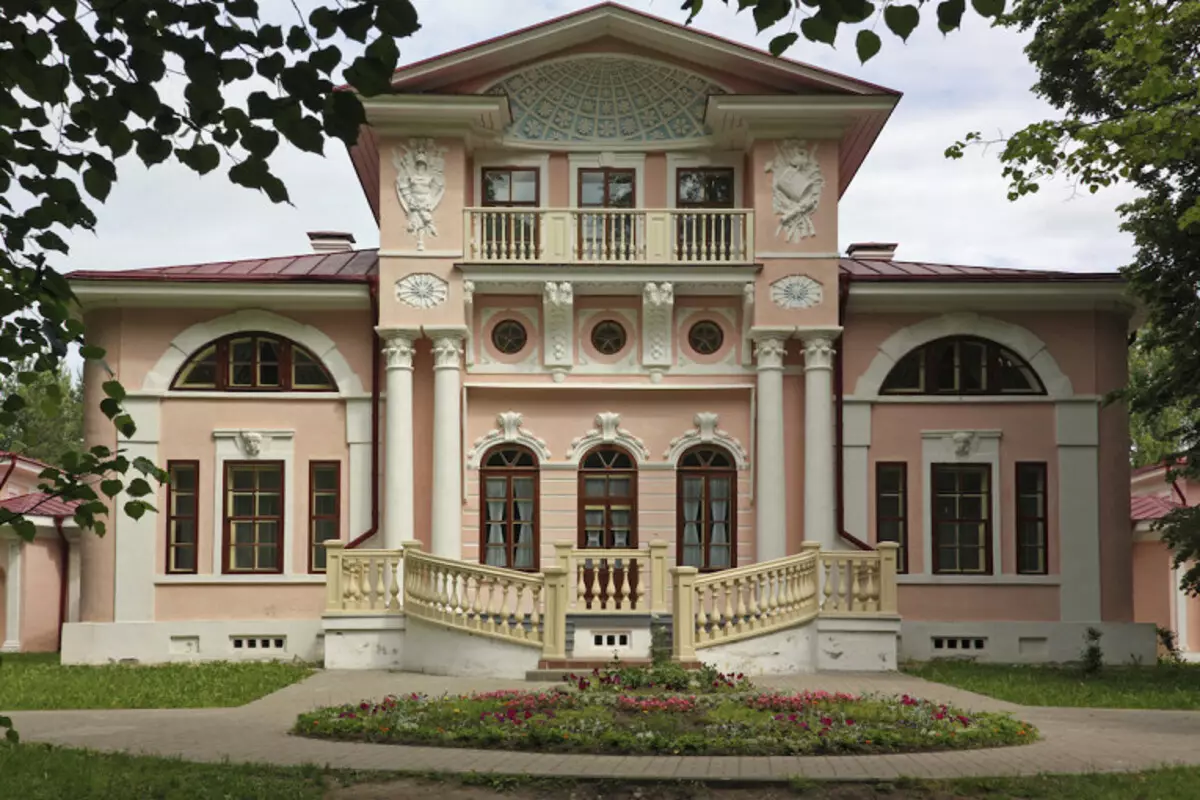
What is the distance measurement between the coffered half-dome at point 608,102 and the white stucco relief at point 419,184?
157 cm

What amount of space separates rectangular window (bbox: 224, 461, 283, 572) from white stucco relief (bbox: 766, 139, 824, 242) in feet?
27.0

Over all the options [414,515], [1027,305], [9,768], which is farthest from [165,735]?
[1027,305]

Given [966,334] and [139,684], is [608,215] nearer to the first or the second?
[966,334]

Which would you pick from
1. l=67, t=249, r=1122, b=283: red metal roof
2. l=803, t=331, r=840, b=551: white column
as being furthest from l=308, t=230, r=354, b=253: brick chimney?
l=803, t=331, r=840, b=551: white column

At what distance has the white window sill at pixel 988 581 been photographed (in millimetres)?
22141

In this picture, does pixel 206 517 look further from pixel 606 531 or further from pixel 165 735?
pixel 165 735

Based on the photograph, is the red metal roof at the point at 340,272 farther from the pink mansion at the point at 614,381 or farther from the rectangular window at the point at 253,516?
the rectangular window at the point at 253,516

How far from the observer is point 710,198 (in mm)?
23016

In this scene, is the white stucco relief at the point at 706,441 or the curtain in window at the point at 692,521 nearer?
the curtain in window at the point at 692,521

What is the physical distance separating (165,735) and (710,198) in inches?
524

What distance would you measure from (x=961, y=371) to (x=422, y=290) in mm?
8150

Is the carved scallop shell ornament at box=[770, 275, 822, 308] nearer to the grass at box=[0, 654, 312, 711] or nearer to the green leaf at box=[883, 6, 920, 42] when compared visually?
the grass at box=[0, 654, 312, 711]

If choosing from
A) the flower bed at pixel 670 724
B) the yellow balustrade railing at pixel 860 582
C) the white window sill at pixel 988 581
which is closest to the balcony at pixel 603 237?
the yellow balustrade railing at pixel 860 582

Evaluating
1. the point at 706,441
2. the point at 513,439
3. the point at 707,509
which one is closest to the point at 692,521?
the point at 707,509
